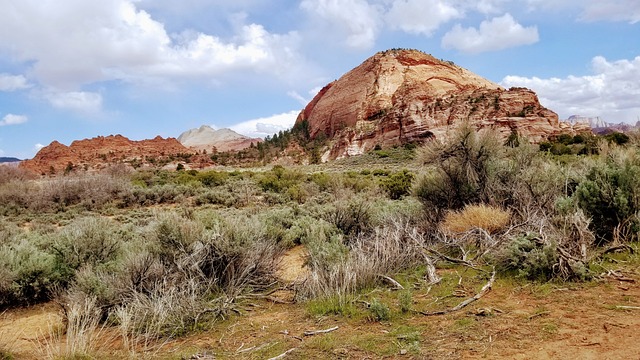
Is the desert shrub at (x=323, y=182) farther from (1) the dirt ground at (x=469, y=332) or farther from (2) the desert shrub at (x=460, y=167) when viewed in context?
(1) the dirt ground at (x=469, y=332)

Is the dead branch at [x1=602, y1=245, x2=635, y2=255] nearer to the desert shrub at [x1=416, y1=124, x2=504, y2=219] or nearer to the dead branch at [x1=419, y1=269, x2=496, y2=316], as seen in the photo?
the dead branch at [x1=419, y1=269, x2=496, y2=316]

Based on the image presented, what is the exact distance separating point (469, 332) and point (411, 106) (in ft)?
204

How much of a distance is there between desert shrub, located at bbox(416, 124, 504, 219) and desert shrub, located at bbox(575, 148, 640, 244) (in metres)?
1.98

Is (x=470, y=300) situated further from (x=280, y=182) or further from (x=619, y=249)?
(x=280, y=182)

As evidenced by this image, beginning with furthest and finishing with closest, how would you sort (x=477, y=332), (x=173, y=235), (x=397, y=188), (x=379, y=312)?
(x=397, y=188) < (x=173, y=235) < (x=379, y=312) < (x=477, y=332)

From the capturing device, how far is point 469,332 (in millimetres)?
3680

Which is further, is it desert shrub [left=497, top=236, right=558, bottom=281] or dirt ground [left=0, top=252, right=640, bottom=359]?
desert shrub [left=497, top=236, right=558, bottom=281]

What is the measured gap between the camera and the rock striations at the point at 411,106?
5291cm

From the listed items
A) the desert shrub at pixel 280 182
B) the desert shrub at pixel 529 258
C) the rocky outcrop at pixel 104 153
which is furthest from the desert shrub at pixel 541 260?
the rocky outcrop at pixel 104 153

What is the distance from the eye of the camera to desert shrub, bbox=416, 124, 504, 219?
805cm

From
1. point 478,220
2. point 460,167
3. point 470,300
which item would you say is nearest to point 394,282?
point 470,300

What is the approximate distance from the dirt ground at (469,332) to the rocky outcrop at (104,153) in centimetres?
7836

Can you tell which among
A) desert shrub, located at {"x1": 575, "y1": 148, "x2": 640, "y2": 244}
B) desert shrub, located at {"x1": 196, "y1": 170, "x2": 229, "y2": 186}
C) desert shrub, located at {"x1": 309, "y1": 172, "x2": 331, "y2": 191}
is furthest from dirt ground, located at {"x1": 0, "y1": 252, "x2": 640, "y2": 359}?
desert shrub, located at {"x1": 196, "y1": 170, "x2": 229, "y2": 186}

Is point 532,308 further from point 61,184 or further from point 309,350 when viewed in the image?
point 61,184
